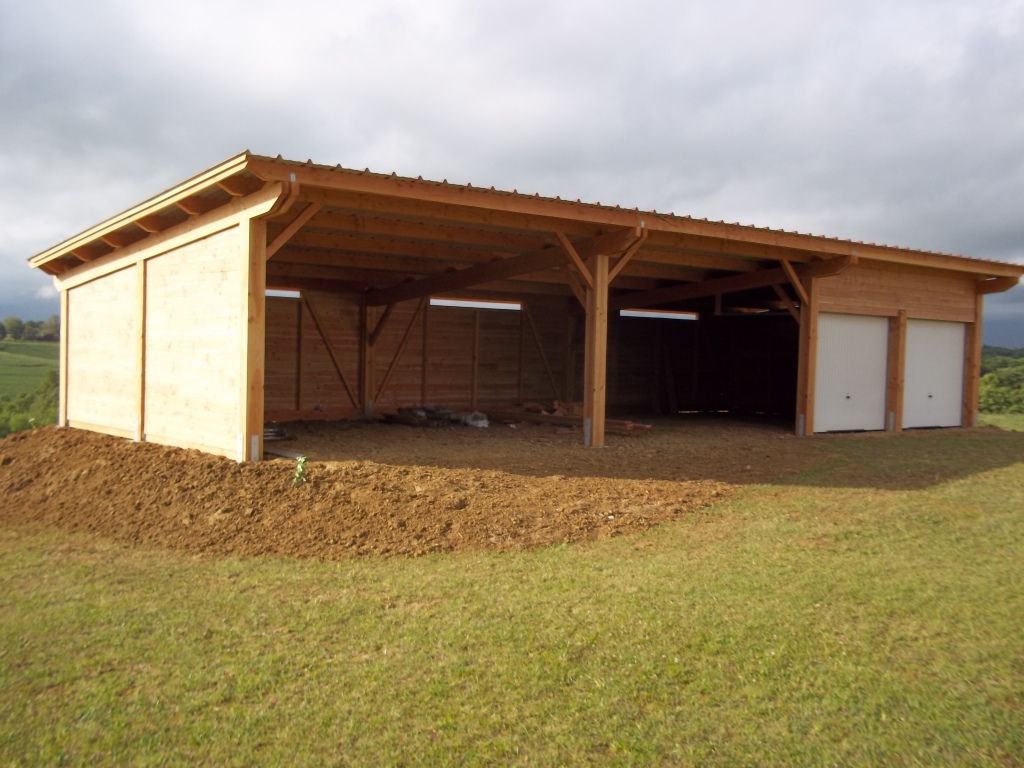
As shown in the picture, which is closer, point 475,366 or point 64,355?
point 64,355

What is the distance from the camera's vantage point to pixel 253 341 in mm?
8031

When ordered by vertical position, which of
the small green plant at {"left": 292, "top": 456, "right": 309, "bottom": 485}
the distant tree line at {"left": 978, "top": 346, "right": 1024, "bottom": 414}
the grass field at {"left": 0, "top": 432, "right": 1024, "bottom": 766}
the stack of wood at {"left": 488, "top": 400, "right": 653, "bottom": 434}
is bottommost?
the grass field at {"left": 0, "top": 432, "right": 1024, "bottom": 766}

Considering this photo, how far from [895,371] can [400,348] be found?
9.59 metres

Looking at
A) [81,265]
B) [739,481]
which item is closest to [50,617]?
[739,481]

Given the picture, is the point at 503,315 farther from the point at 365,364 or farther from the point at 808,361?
the point at 808,361

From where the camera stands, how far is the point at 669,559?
5.78 metres

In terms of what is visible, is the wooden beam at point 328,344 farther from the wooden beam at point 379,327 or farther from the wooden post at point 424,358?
the wooden post at point 424,358

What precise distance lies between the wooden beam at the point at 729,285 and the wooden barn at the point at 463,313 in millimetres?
46

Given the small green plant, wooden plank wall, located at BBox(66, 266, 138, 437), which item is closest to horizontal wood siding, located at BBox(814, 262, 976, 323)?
the small green plant

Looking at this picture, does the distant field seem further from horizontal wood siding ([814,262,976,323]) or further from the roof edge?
horizontal wood siding ([814,262,976,323])

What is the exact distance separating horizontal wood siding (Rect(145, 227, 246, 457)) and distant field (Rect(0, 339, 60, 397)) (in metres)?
13.7

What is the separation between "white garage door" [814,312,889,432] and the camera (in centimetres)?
1359

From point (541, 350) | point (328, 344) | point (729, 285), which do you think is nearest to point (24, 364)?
point (328, 344)

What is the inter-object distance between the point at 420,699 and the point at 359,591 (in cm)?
169
